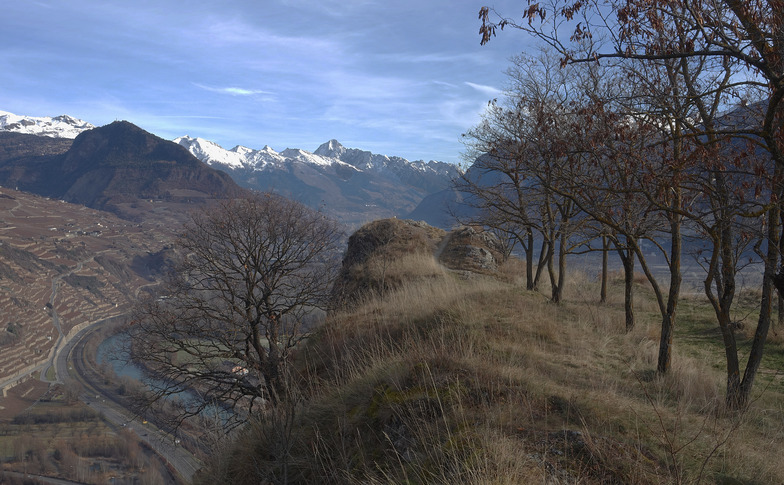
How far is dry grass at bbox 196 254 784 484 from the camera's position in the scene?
3.32 meters

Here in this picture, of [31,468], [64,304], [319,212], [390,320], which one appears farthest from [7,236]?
[390,320]

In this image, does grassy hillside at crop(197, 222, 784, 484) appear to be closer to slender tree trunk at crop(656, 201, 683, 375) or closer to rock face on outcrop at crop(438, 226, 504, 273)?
slender tree trunk at crop(656, 201, 683, 375)

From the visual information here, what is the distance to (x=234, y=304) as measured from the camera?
1195cm

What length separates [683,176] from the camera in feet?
18.4

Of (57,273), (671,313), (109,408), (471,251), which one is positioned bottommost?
(109,408)

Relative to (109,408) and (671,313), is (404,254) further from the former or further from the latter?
(109,408)

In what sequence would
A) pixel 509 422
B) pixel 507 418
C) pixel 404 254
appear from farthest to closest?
pixel 404 254, pixel 507 418, pixel 509 422

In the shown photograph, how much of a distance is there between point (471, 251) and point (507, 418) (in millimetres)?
17905

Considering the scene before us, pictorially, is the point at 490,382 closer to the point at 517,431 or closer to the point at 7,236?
the point at 517,431

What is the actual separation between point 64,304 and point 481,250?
104 meters

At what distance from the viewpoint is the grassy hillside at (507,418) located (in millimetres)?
3346

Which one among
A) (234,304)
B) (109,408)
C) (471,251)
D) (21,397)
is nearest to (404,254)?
(471,251)

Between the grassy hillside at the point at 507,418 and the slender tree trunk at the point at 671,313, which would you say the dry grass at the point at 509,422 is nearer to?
the grassy hillside at the point at 507,418

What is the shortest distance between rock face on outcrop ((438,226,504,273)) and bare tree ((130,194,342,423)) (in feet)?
23.3
